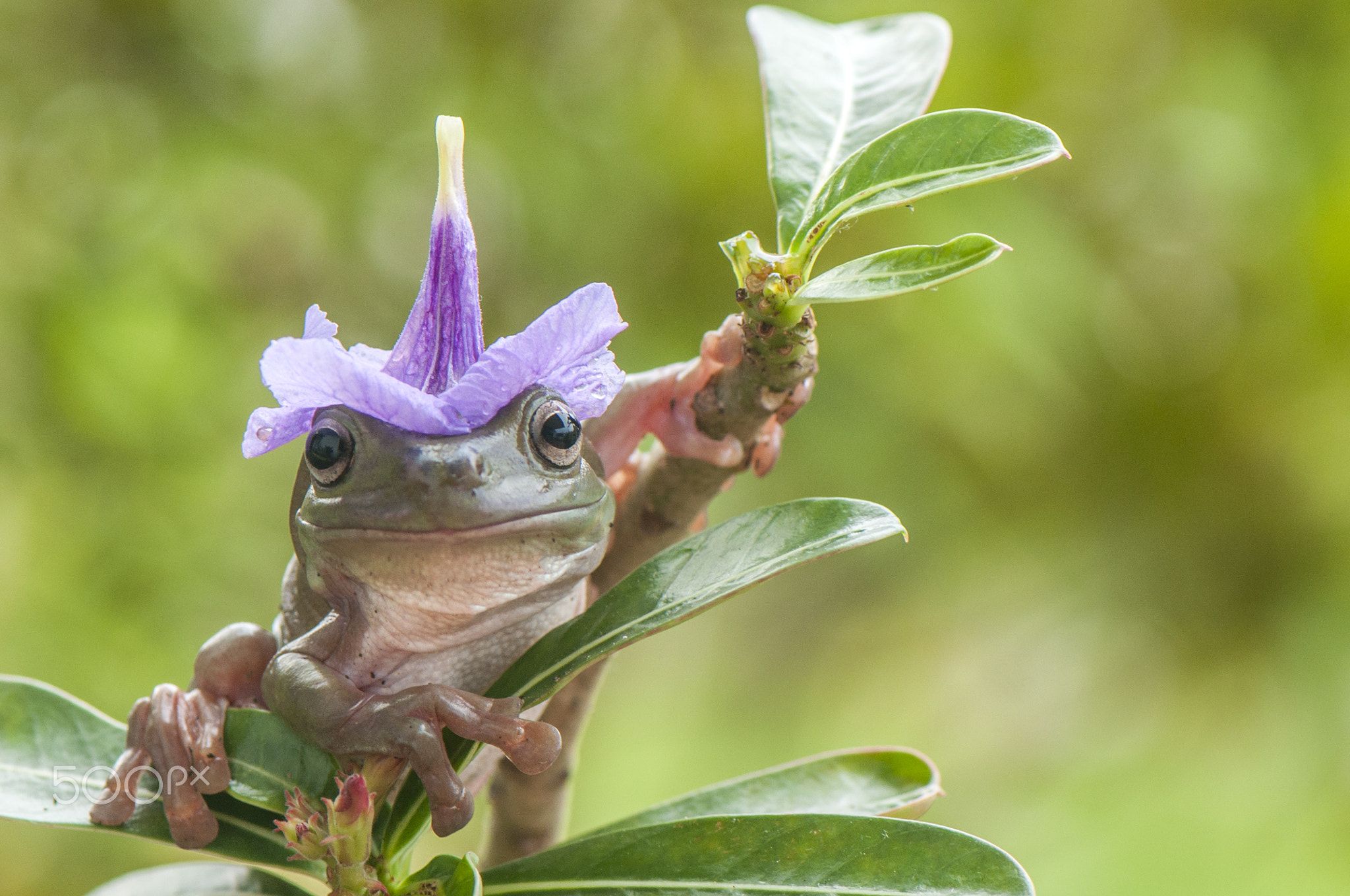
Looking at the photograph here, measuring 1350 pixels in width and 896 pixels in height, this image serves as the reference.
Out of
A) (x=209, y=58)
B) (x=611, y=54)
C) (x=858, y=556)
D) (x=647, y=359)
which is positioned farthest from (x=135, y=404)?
(x=858, y=556)

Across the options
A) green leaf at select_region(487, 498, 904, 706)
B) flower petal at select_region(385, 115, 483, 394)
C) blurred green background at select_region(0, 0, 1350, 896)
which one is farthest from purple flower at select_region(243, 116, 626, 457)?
blurred green background at select_region(0, 0, 1350, 896)

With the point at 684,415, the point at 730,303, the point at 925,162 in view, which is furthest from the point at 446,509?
the point at 730,303

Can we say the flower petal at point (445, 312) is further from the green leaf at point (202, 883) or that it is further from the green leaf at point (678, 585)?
the green leaf at point (202, 883)

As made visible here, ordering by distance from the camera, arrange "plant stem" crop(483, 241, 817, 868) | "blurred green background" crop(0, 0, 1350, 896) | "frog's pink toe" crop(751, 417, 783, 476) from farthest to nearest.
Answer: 1. "blurred green background" crop(0, 0, 1350, 896)
2. "frog's pink toe" crop(751, 417, 783, 476)
3. "plant stem" crop(483, 241, 817, 868)

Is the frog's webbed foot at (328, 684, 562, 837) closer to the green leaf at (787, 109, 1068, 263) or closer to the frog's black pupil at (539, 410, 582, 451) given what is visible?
the frog's black pupil at (539, 410, 582, 451)

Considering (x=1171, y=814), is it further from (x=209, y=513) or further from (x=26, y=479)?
(x=26, y=479)

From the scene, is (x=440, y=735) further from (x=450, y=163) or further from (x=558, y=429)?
(x=450, y=163)
